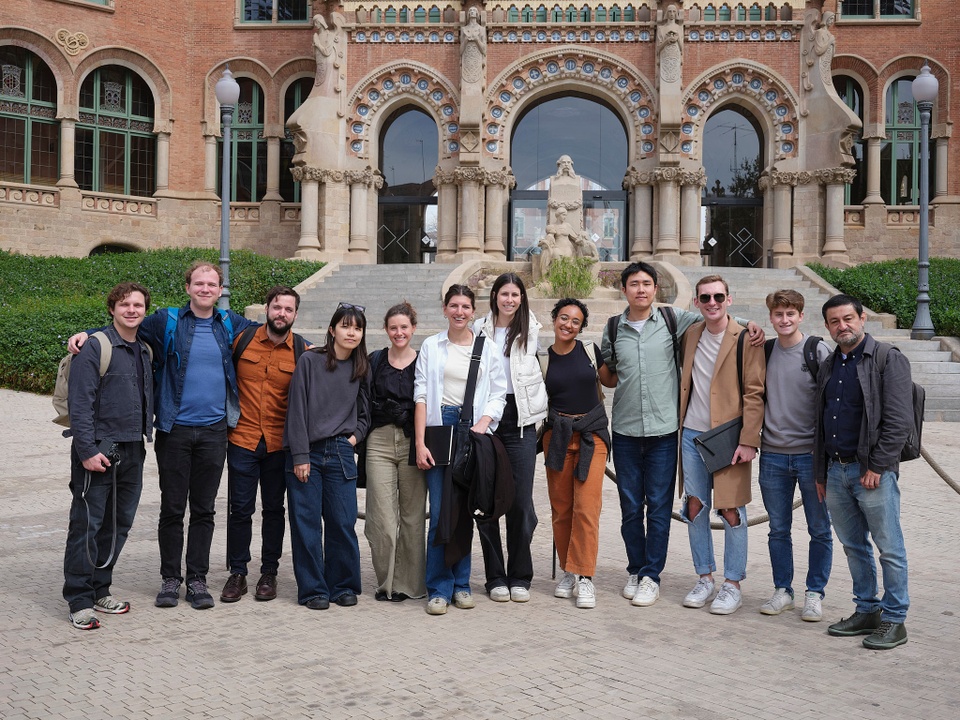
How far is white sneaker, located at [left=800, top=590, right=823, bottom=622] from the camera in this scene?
17.5 feet

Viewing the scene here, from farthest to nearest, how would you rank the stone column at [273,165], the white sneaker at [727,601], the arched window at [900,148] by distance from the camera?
the stone column at [273,165], the arched window at [900,148], the white sneaker at [727,601]

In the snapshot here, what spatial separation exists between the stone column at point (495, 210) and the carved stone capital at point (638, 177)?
11.2 ft

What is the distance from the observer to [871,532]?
511cm

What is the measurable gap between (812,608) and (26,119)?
28.4m

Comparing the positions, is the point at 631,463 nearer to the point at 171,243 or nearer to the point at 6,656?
the point at 6,656

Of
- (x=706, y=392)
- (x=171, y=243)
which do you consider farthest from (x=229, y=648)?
(x=171, y=243)

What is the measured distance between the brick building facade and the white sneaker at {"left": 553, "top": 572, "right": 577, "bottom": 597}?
20556 millimetres

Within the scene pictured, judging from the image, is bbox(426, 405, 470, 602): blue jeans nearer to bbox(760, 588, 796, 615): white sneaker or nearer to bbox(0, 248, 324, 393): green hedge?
bbox(760, 588, 796, 615): white sneaker

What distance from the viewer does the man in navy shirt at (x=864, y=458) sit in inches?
193

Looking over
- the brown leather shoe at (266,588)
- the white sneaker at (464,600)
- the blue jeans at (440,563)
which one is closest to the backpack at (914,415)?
the blue jeans at (440,563)

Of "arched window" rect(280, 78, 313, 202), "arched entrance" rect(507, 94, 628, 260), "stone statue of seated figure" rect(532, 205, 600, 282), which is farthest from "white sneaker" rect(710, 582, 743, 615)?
"arched window" rect(280, 78, 313, 202)

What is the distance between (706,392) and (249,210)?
26.0 m

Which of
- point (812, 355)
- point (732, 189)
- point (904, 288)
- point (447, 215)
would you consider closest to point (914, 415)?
point (812, 355)

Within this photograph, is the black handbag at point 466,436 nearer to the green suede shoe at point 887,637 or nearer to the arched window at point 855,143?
the green suede shoe at point 887,637
